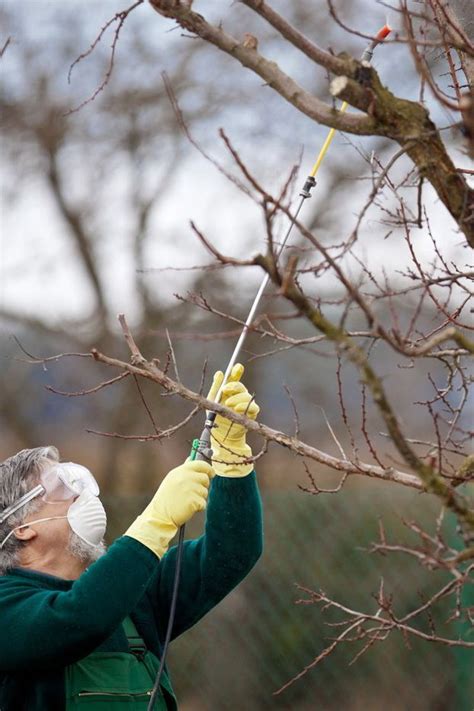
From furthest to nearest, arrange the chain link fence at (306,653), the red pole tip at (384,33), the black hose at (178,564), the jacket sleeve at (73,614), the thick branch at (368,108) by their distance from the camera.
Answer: the chain link fence at (306,653), the black hose at (178,564), the jacket sleeve at (73,614), the red pole tip at (384,33), the thick branch at (368,108)

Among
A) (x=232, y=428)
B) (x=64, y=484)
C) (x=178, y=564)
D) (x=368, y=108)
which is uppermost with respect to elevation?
(x=64, y=484)

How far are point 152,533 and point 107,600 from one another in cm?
20

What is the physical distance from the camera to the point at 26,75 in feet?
23.6

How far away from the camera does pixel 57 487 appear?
2617mm

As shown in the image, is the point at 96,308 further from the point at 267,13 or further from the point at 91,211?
the point at 267,13

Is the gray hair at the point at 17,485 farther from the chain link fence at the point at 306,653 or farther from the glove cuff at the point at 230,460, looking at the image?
the chain link fence at the point at 306,653

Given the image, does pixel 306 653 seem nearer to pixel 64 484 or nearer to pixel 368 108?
pixel 64 484

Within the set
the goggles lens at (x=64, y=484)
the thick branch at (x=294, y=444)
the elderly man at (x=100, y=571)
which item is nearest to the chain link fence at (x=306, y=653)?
the elderly man at (x=100, y=571)

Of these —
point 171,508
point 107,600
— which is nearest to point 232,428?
point 171,508

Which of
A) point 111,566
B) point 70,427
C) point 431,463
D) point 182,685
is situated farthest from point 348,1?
point 431,463

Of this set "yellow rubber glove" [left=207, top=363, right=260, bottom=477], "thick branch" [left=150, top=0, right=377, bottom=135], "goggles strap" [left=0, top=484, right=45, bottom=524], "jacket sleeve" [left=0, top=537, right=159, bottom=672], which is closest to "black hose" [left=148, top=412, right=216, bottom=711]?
"yellow rubber glove" [left=207, top=363, right=260, bottom=477]

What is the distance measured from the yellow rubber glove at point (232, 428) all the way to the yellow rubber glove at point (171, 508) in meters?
0.09

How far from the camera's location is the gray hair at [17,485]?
255 cm

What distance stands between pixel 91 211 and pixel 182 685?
355cm
